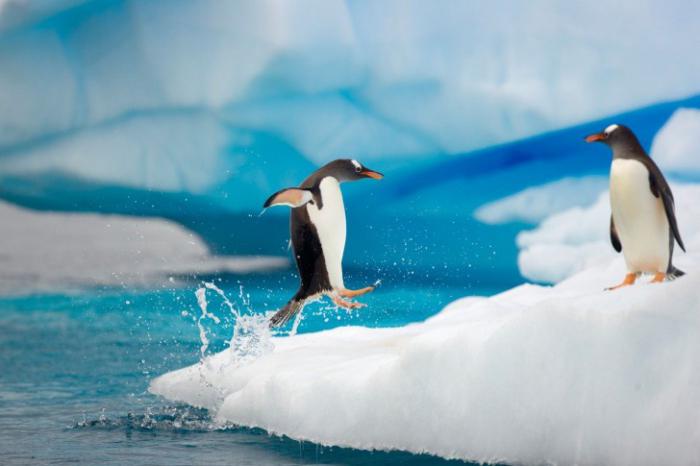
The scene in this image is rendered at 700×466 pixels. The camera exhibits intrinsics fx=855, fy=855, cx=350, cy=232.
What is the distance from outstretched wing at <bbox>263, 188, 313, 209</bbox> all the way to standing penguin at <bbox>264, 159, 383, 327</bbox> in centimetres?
1

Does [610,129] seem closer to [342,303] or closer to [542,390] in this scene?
[342,303]

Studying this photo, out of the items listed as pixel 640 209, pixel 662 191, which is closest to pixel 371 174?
→ pixel 640 209

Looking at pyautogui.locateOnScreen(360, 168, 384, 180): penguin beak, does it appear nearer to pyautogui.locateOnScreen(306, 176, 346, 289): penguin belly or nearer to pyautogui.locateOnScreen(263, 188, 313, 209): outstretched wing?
pyautogui.locateOnScreen(306, 176, 346, 289): penguin belly

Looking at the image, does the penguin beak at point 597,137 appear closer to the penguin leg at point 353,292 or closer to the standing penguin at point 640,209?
the standing penguin at point 640,209

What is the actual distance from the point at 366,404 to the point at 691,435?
1549 mm

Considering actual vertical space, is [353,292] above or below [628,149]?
below

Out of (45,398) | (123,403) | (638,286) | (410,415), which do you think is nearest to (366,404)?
(410,415)

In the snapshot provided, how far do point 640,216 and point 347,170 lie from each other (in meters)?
1.87

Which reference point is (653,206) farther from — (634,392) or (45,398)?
(45,398)

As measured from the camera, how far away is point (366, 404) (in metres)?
4.29

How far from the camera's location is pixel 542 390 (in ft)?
12.4

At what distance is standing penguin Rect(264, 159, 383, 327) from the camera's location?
546 cm

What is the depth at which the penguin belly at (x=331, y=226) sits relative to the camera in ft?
18.0

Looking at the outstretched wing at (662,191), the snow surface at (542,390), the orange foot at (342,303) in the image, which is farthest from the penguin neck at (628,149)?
the orange foot at (342,303)
